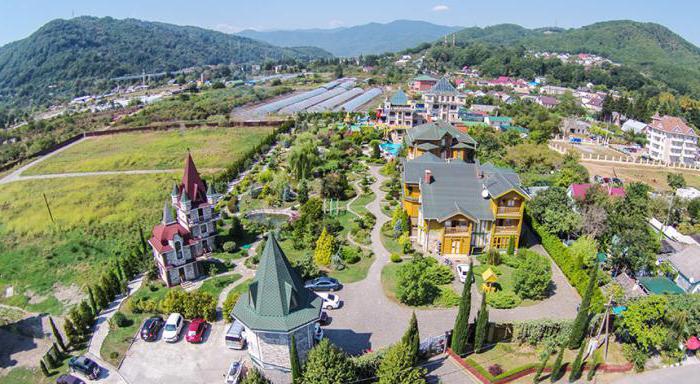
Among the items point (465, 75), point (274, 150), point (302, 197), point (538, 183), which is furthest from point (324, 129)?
point (465, 75)

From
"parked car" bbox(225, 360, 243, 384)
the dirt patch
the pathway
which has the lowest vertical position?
the dirt patch

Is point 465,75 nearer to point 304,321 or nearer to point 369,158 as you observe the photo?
point 369,158

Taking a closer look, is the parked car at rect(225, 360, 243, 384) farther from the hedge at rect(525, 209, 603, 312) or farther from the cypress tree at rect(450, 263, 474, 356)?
the hedge at rect(525, 209, 603, 312)

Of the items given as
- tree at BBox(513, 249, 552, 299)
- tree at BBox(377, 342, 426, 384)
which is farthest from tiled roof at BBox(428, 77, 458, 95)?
tree at BBox(377, 342, 426, 384)

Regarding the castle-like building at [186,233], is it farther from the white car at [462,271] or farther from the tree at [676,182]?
the tree at [676,182]

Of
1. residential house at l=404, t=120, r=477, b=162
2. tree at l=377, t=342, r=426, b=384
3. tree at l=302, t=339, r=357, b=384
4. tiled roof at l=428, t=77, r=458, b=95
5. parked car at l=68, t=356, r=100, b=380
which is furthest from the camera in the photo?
tiled roof at l=428, t=77, r=458, b=95

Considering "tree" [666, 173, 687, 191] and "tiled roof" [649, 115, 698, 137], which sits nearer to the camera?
"tree" [666, 173, 687, 191]

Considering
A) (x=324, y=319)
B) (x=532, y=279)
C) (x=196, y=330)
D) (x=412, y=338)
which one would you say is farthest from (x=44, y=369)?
(x=532, y=279)
